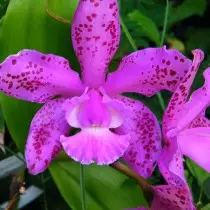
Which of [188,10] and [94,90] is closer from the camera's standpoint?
[94,90]

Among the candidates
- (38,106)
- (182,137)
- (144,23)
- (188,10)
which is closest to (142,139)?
(182,137)

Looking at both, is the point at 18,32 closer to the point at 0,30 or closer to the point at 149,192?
the point at 0,30

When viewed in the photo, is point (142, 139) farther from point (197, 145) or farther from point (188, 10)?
point (188, 10)

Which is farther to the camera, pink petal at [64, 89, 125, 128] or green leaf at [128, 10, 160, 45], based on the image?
green leaf at [128, 10, 160, 45]

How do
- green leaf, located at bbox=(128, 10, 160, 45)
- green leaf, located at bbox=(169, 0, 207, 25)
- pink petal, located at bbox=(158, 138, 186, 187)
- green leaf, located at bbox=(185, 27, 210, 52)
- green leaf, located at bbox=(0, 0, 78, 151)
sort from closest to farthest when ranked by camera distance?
pink petal, located at bbox=(158, 138, 186, 187) → green leaf, located at bbox=(0, 0, 78, 151) → green leaf, located at bbox=(128, 10, 160, 45) → green leaf, located at bbox=(169, 0, 207, 25) → green leaf, located at bbox=(185, 27, 210, 52)

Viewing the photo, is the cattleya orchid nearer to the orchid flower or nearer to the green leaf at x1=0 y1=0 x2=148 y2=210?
the orchid flower

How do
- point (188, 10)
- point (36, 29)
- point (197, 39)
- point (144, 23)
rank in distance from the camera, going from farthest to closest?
point (197, 39) < point (188, 10) < point (144, 23) < point (36, 29)

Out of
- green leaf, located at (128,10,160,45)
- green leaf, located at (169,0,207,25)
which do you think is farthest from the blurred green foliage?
green leaf, located at (169,0,207,25)
